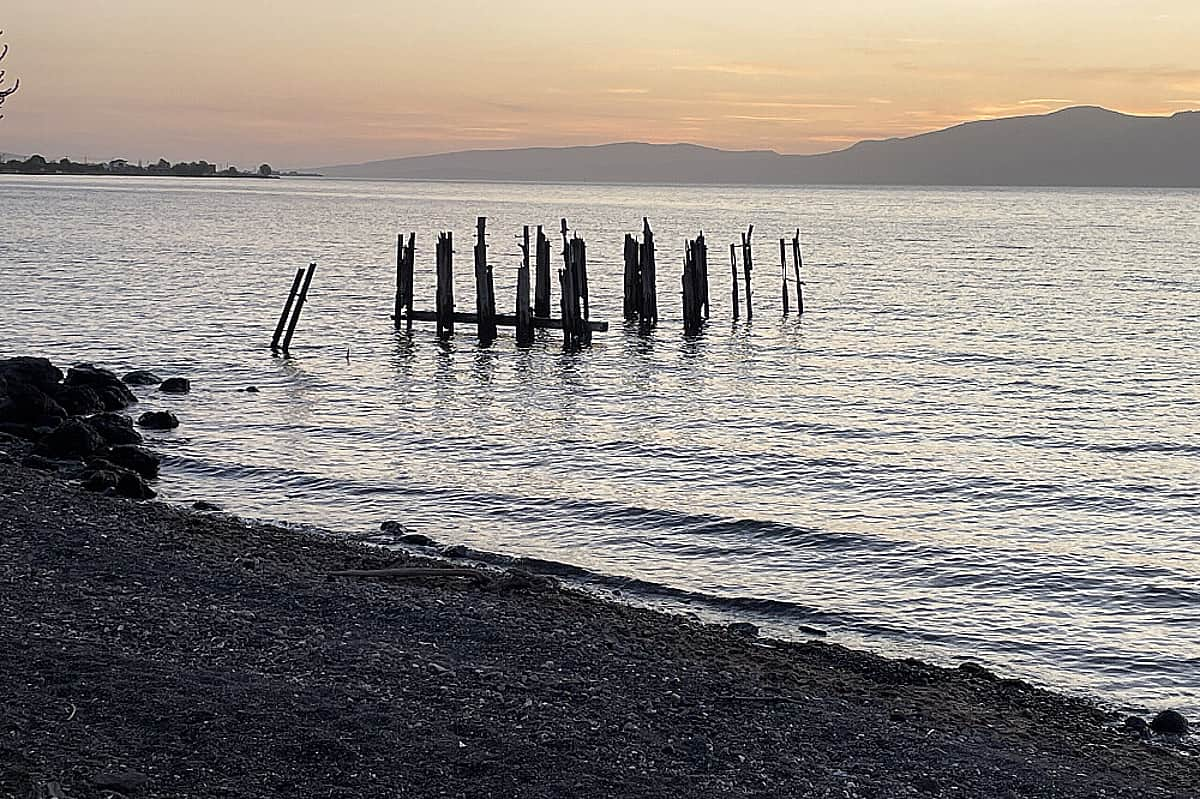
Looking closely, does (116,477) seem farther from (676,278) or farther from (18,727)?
(676,278)

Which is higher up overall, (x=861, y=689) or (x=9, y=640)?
(x=9, y=640)

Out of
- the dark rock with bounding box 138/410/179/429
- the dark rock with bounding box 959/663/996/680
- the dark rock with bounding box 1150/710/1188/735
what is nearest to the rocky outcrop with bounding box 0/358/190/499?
the dark rock with bounding box 138/410/179/429

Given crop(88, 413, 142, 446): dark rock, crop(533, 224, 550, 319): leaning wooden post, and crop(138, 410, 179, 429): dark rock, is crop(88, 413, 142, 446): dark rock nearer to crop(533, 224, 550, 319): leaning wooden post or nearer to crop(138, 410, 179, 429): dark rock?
crop(138, 410, 179, 429): dark rock

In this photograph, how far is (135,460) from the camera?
17.5 meters

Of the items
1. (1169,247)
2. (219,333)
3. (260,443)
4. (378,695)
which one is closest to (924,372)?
(260,443)

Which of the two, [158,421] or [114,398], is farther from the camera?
[114,398]

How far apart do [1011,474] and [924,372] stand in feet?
35.7

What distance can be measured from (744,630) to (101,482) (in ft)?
28.2

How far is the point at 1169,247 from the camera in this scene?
84.6 m

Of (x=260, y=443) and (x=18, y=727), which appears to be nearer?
(x=18, y=727)

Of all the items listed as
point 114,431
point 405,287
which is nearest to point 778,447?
point 114,431

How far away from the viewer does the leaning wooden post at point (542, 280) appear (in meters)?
31.8

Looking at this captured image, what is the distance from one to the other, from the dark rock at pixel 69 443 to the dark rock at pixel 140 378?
7.68 m

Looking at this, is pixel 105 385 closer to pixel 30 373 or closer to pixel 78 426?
pixel 30 373
